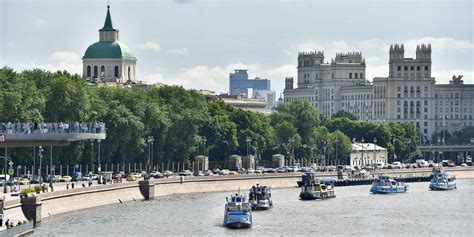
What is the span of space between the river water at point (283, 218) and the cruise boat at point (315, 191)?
1.38 meters

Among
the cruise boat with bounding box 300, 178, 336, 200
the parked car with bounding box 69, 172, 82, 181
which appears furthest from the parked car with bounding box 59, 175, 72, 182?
the cruise boat with bounding box 300, 178, 336, 200

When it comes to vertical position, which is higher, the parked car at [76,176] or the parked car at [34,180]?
the parked car at [76,176]

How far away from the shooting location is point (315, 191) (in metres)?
183

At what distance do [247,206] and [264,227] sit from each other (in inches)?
116

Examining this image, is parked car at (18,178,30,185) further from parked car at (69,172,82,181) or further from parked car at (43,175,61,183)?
parked car at (69,172,82,181)

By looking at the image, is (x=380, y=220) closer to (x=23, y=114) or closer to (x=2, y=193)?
(x=2, y=193)

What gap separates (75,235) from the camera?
126562mm

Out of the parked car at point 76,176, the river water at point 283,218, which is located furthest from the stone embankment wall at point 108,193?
the parked car at point 76,176

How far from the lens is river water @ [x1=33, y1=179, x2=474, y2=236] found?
13438cm

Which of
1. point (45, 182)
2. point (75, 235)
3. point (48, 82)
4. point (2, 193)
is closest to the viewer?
point (75, 235)

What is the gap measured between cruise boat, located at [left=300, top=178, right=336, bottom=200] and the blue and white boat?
39.8 meters

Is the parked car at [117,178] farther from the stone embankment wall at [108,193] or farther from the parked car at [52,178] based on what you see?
the parked car at [52,178]

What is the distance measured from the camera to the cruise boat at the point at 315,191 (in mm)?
180750

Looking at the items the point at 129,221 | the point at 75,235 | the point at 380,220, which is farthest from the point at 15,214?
the point at 380,220
